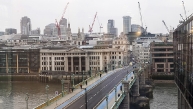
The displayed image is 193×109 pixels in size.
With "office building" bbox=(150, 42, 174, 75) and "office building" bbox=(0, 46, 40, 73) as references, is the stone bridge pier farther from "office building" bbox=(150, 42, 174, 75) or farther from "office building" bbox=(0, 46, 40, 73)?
"office building" bbox=(0, 46, 40, 73)

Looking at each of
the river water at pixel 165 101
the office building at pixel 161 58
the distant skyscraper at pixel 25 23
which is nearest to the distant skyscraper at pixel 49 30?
the distant skyscraper at pixel 25 23

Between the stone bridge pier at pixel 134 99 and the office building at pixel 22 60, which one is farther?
the office building at pixel 22 60

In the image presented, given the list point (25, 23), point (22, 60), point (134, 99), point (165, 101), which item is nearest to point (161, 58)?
point (165, 101)

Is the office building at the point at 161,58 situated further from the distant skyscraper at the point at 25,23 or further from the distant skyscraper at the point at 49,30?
the distant skyscraper at the point at 49,30

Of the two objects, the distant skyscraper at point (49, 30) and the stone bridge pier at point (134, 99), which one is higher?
the distant skyscraper at point (49, 30)

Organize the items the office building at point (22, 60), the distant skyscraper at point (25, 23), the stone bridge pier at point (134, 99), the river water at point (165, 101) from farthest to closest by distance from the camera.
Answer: the office building at point (22, 60)
the distant skyscraper at point (25, 23)
the river water at point (165, 101)
the stone bridge pier at point (134, 99)

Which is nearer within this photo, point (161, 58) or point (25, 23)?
point (161, 58)

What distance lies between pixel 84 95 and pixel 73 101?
1284mm

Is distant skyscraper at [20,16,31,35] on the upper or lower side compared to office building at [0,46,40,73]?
upper

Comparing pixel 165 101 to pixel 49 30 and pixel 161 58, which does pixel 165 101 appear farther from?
pixel 49 30

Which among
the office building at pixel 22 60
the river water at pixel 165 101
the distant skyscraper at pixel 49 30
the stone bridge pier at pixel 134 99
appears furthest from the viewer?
the distant skyscraper at pixel 49 30

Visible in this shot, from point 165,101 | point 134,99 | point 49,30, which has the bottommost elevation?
point 165,101

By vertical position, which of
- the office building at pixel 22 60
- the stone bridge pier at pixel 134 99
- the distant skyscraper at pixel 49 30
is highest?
the distant skyscraper at pixel 49 30

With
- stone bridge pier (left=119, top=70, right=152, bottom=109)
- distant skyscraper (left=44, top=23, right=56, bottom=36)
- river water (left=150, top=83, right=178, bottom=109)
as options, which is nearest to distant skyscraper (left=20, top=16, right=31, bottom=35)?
stone bridge pier (left=119, top=70, right=152, bottom=109)
